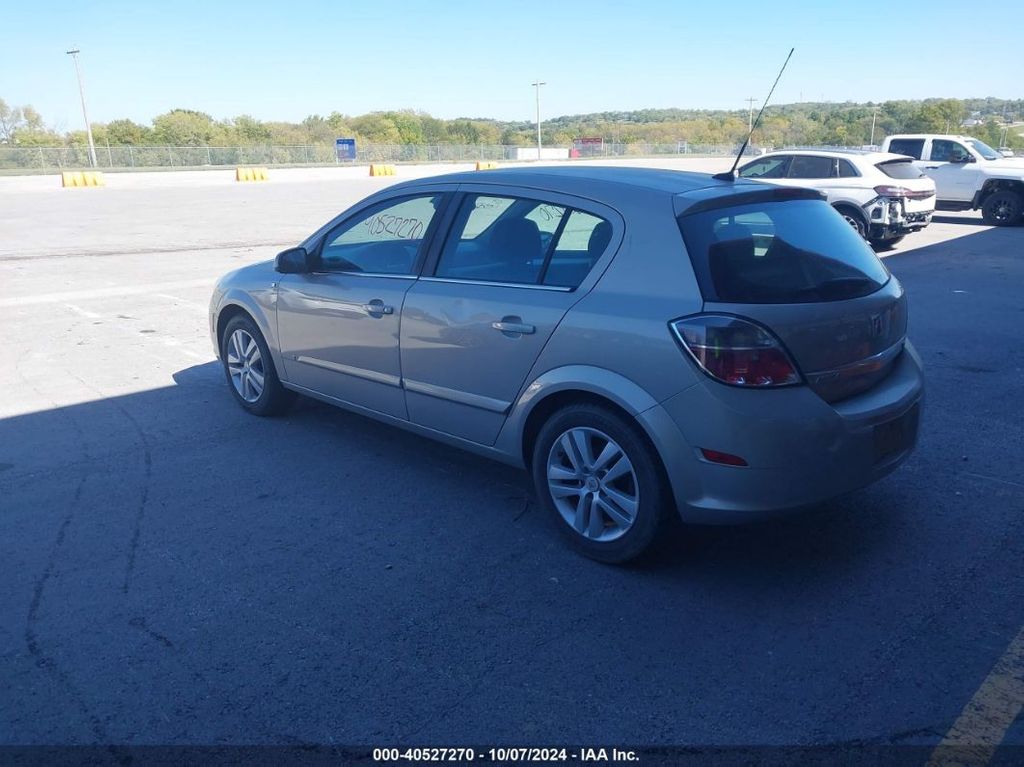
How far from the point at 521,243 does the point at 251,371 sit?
2.61m

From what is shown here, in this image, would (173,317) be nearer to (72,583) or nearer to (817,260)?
(72,583)

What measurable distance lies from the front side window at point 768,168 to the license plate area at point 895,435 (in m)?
12.5

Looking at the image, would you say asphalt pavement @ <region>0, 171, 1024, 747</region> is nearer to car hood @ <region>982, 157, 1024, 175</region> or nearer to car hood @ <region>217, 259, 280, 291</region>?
car hood @ <region>217, 259, 280, 291</region>

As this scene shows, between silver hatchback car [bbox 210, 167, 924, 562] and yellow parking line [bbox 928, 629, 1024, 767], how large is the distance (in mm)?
869

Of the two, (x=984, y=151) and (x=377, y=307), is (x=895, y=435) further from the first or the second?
(x=984, y=151)

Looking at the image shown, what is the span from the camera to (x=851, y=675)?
9.93 feet

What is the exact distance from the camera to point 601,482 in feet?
12.5

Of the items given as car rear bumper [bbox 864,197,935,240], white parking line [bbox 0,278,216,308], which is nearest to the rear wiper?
white parking line [bbox 0,278,216,308]

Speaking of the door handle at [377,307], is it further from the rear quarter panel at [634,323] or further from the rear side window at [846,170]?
the rear side window at [846,170]

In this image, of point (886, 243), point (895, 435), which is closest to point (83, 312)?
point (895, 435)

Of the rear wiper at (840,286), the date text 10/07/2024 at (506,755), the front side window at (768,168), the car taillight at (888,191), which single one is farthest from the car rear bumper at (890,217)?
the date text 10/07/2024 at (506,755)

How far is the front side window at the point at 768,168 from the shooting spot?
15.6m

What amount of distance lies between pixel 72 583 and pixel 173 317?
6.38 m

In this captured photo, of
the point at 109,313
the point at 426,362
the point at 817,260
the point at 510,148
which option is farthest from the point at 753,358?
A: the point at 510,148
